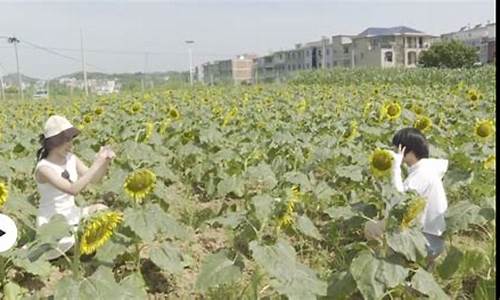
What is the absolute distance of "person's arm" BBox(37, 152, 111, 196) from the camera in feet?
9.25

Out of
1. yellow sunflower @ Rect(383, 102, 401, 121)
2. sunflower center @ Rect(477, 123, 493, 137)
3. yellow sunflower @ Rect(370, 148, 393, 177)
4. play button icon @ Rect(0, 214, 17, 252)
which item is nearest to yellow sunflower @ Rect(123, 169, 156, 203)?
play button icon @ Rect(0, 214, 17, 252)

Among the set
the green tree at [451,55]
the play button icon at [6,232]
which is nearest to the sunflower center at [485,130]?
the play button icon at [6,232]

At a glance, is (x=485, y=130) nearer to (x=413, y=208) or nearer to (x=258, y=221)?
(x=413, y=208)

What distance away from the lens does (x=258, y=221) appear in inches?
88.8

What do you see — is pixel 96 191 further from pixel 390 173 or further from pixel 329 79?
pixel 329 79

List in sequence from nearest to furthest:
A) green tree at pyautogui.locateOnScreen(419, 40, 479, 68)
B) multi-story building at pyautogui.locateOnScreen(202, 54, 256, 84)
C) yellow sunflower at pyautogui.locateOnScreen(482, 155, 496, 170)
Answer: yellow sunflower at pyautogui.locateOnScreen(482, 155, 496, 170), green tree at pyautogui.locateOnScreen(419, 40, 479, 68), multi-story building at pyautogui.locateOnScreen(202, 54, 256, 84)

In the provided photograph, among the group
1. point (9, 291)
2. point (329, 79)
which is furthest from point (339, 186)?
point (329, 79)

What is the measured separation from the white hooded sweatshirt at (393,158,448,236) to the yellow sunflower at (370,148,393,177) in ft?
0.16

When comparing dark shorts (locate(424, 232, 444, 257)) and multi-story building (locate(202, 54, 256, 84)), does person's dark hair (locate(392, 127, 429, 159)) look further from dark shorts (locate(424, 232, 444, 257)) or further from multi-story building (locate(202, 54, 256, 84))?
multi-story building (locate(202, 54, 256, 84))

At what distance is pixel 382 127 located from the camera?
16.9 feet

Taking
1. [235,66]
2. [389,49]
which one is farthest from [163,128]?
[235,66]

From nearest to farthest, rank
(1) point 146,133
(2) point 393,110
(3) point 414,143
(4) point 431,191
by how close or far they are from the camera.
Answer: (4) point 431,191 < (3) point 414,143 < (1) point 146,133 < (2) point 393,110

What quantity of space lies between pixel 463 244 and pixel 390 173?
0.89m

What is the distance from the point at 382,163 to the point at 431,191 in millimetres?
238
